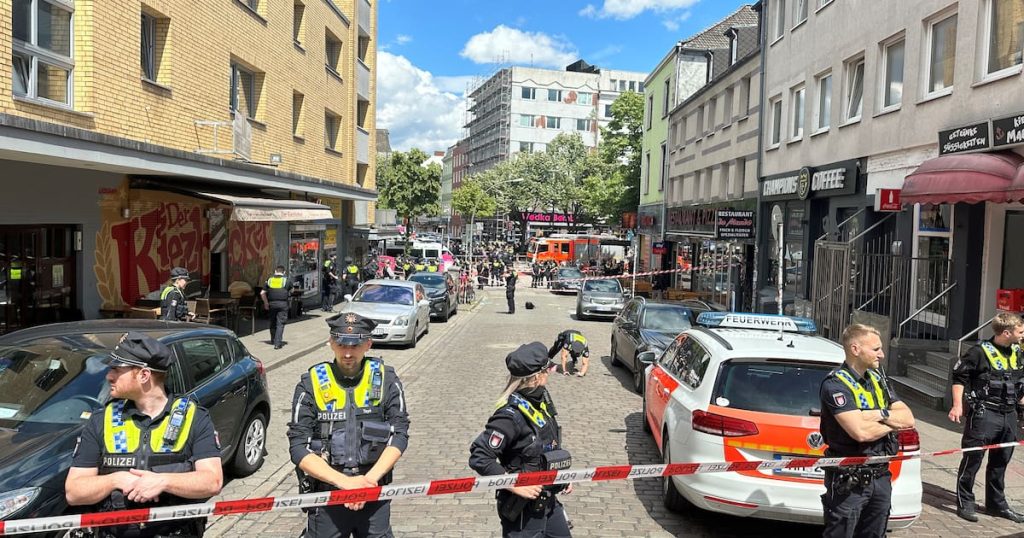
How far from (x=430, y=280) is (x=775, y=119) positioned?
11.9m

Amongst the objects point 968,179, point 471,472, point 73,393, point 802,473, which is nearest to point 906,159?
point 968,179

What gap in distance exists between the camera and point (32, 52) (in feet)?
34.0

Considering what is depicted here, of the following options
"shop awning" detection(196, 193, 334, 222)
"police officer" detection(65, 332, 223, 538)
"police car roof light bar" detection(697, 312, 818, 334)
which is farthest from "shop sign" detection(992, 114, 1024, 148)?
"shop awning" detection(196, 193, 334, 222)

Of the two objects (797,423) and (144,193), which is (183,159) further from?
(797,423)

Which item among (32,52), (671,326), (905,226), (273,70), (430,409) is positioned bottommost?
(430,409)

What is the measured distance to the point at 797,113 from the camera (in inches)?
794

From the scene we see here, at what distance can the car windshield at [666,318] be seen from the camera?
39.9ft

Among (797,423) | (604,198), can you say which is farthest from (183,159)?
(604,198)

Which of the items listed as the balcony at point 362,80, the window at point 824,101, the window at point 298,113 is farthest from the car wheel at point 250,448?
the balcony at point 362,80

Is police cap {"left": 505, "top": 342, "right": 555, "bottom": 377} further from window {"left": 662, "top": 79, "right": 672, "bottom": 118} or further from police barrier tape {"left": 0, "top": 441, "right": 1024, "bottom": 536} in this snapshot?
window {"left": 662, "top": 79, "right": 672, "bottom": 118}

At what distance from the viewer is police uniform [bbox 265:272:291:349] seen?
14367 millimetres

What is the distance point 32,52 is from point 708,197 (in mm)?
24967

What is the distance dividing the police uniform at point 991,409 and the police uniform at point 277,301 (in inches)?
465

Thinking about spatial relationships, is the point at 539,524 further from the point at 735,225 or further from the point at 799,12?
the point at 799,12
